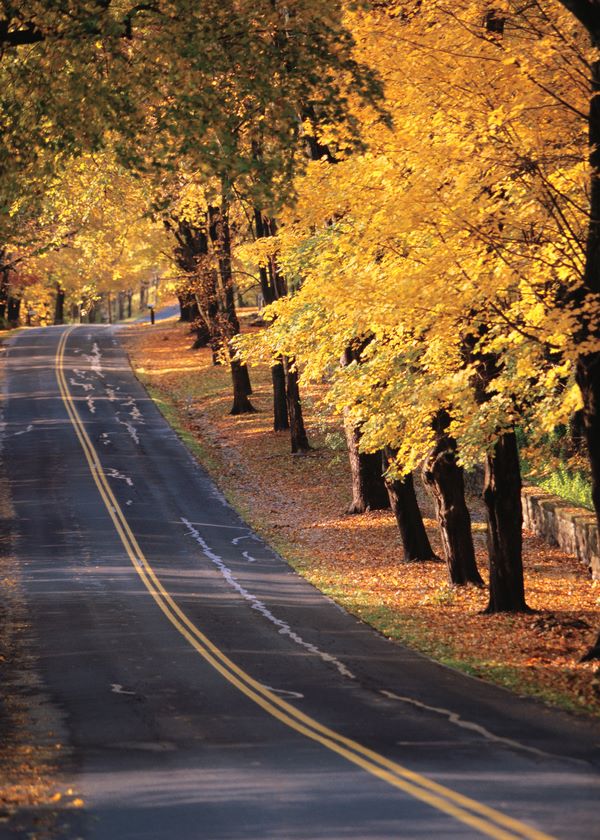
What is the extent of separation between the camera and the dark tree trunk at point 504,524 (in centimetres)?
1731

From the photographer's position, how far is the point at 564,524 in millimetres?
24438

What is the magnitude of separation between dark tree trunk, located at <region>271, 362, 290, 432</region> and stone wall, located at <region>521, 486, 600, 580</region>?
11420mm

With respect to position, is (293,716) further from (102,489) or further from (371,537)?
(102,489)

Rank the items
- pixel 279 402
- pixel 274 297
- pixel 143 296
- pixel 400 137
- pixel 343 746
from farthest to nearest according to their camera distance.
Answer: pixel 143 296
pixel 279 402
pixel 274 297
pixel 400 137
pixel 343 746

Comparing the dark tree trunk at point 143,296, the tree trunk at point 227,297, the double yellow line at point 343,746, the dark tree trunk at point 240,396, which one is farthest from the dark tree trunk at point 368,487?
the dark tree trunk at point 143,296

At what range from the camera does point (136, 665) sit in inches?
575

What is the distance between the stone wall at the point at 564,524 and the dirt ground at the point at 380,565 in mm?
289

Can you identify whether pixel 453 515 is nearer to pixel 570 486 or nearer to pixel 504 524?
pixel 504 524

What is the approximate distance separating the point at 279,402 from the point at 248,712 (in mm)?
26918

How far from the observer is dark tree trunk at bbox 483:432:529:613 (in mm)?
17312

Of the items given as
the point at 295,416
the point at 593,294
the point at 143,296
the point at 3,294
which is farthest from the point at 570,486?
the point at 143,296

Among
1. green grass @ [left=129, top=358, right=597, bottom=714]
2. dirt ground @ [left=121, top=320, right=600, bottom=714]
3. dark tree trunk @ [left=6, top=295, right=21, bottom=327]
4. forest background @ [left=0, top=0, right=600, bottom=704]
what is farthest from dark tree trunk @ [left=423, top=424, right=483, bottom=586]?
dark tree trunk @ [left=6, top=295, right=21, bottom=327]

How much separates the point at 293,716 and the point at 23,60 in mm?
8287

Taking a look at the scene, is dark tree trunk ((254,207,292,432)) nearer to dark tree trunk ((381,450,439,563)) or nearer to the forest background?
dark tree trunk ((381,450,439,563))
